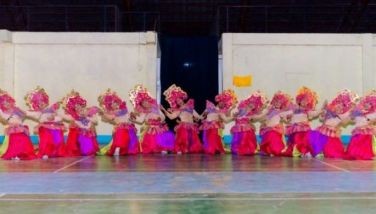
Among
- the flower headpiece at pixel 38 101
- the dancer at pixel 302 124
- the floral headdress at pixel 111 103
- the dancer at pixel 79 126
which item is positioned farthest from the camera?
the floral headdress at pixel 111 103

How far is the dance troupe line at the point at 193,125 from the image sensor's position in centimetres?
1082

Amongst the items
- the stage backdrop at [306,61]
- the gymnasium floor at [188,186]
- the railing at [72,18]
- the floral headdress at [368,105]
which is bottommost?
the gymnasium floor at [188,186]

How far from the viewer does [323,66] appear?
53.9 feet

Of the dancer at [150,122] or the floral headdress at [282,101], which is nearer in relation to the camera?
the floral headdress at [282,101]

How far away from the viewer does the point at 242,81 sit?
642 inches

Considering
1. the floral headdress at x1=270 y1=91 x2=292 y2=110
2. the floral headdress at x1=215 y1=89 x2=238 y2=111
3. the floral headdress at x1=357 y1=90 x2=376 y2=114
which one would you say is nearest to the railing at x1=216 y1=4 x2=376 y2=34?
the floral headdress at x1=215 y1=89 x2=238 y2=111

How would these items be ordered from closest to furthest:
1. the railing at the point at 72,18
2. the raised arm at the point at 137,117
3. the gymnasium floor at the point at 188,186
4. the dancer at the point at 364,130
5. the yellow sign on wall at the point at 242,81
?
the gymnasium floor at the point at 188,186
the dancer at the point at 364,130
the raised arm at the point at 137,117
the yellow sign on wall at the point at 242,81
the railing at the point at 72,18

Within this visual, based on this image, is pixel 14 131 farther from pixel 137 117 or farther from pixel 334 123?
pixel 334 123

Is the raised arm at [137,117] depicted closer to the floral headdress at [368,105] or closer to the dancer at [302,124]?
the dancer at [302,124]

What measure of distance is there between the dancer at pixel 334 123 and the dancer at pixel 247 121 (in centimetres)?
144

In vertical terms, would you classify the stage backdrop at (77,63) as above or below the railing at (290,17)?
below

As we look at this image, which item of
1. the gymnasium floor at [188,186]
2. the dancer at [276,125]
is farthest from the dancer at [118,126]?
the dancer at [276,125]

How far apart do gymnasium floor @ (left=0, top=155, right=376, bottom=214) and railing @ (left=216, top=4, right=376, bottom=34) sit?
961cm

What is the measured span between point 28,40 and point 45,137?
5.82 metres
